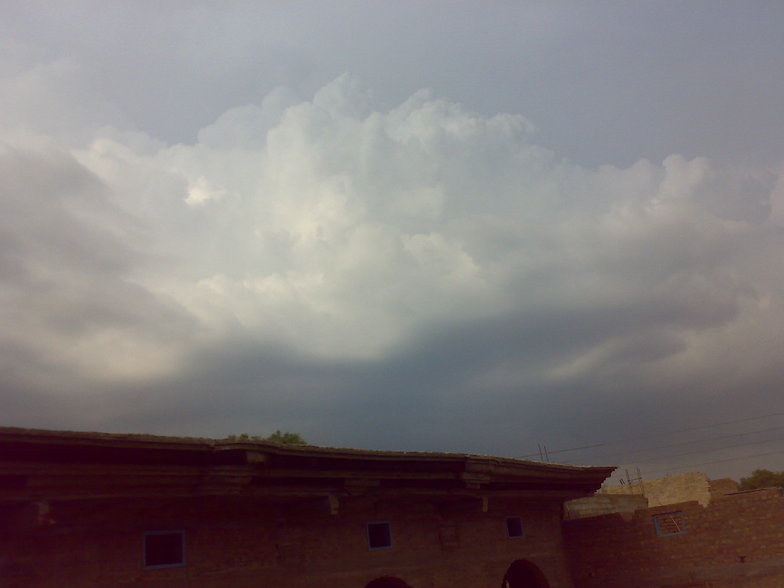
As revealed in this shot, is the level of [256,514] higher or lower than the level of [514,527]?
higher

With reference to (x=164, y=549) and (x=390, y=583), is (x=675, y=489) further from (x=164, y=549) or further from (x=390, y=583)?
(x=164, y=549)

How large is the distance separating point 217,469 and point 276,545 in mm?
2325

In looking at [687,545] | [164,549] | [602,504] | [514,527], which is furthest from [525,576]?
[602,504]

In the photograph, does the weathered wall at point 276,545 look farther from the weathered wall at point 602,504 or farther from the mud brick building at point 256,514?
the weathered wall at point 602,504

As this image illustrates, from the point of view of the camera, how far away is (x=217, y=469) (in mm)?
9742

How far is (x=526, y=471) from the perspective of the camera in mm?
14742

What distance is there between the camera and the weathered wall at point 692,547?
46.8 ft

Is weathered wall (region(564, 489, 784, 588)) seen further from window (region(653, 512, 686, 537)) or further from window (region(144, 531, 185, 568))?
window (region(144, 531, 185, 568))

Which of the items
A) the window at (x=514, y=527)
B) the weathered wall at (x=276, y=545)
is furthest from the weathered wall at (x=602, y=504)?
the window at (x=514, y=527)

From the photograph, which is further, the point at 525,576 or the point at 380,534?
the point at 525,576

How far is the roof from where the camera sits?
8.05 metres

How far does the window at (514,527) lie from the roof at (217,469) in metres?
1.44

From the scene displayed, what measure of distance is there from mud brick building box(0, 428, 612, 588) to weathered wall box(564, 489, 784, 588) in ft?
4.34

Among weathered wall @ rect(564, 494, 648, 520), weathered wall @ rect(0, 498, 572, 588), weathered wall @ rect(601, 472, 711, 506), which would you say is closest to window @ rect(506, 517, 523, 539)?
weathered wall @ rect(0, 498, 572, 588)
